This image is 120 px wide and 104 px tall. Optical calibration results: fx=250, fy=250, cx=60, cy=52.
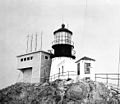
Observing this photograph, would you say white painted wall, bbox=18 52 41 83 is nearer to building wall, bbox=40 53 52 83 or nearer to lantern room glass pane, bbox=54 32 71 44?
building wall, bbox=40 53 52 83

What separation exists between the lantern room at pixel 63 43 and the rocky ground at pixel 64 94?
4.76m

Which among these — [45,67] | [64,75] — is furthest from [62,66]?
[45,67]

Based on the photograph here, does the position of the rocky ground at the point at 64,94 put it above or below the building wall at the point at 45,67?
below

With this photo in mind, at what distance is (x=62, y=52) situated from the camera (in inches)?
1217

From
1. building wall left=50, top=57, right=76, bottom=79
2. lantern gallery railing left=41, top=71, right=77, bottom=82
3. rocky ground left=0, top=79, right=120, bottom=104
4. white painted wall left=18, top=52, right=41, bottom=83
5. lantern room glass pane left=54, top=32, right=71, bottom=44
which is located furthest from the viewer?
lantern room glass pane left=54, top=32, right=71, bottom=44

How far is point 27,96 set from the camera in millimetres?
27391

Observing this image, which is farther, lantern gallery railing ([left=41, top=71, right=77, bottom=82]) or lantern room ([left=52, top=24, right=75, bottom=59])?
lantern room ([left=52, top=24, right=75, bottom=59])

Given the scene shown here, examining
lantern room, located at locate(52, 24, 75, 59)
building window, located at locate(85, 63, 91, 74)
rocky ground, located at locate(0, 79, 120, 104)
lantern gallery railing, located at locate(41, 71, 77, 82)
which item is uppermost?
lantern room, located at locate(52, 24, 75, 59)

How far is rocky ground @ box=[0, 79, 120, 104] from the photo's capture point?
24688mm

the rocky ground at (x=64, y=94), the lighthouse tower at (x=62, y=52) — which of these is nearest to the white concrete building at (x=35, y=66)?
the lighthouse tower at (x=62, y=52)

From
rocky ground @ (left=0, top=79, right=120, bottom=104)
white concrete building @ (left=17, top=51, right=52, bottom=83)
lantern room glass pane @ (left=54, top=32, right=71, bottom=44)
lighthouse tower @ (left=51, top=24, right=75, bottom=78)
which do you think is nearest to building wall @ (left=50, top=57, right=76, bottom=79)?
lighthouse tower @ (left=51, top=24, right=75, bottom=78)

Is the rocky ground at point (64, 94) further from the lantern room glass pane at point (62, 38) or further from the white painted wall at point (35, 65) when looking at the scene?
the lantern room glass pane at point (62, 38)

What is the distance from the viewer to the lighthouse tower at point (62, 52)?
97.2ft

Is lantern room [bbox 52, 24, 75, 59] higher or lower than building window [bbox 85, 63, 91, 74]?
higher
